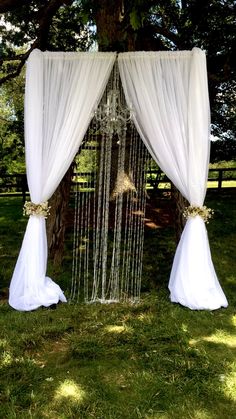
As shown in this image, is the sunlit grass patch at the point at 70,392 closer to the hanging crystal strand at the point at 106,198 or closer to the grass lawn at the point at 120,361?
the grass lawn at the point at 120,361

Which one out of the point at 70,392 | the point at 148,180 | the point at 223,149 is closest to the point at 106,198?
the point at 70,392

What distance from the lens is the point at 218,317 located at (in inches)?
162

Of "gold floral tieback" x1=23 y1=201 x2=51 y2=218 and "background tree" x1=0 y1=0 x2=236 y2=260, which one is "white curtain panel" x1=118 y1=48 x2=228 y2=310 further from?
"gold floral tieback" x1=23 y1=201 x2=51 y2=218

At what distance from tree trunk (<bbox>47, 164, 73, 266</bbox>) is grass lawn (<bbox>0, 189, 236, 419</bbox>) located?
3.62ft

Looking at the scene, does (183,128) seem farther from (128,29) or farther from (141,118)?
(128,29)

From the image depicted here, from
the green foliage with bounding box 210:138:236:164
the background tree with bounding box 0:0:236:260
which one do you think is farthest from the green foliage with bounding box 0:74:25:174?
the green foliage with bounding box 210:138:236:164

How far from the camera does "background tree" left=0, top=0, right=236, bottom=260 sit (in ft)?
16.5

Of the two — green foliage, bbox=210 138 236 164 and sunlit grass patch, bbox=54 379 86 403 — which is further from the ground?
green foliage, bbox=210 138 236 164

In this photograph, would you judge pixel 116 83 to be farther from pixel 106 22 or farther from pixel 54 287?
pixel 54 287

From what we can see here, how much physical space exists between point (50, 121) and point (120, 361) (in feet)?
7.96

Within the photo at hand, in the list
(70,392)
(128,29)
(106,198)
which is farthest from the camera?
(128,29)

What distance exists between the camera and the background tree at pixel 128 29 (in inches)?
198

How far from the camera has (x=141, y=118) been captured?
14.7 ft

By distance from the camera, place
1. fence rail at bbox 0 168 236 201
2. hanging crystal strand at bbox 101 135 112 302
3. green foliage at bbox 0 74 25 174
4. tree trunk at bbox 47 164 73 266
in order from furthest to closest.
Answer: green foliage at bbox 0 74 25 174
tree trunk at bbox 47 164 73 266
fence rail at bbox 0 168 236 201
hanging crystal strand at bbox 101 135 112 302
